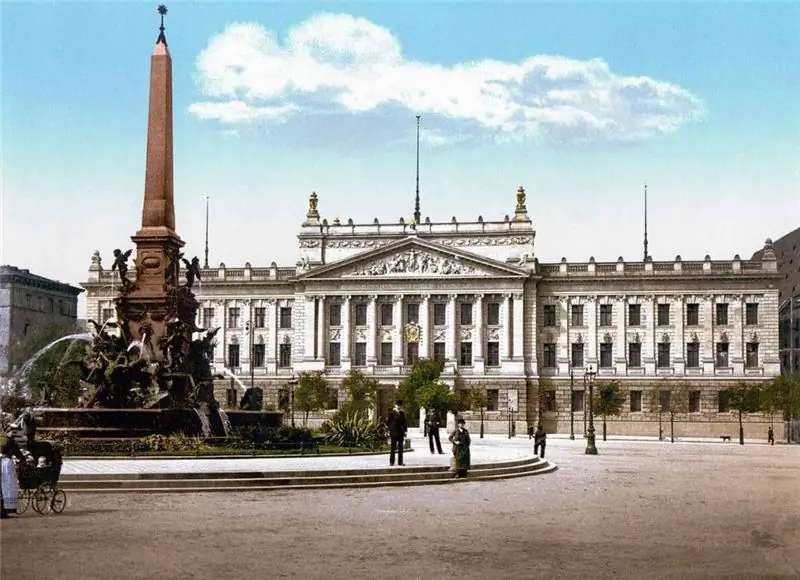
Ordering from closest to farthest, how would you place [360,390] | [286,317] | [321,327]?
[360,390], [321,327], [286,317]

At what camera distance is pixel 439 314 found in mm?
79500

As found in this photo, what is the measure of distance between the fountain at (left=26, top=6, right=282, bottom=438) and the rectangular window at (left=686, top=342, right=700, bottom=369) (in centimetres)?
5417

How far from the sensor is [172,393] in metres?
27.3

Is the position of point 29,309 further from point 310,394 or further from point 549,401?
point 549,401

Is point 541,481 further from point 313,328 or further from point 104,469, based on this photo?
point 313,328

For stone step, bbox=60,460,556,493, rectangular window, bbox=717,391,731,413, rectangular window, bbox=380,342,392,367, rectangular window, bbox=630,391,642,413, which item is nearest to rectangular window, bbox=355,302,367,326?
rectangular window, bbox=380,342,392,367

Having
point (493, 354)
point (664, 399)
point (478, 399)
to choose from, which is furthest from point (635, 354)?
point (478, 399)

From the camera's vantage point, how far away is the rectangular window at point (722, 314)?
7738cm

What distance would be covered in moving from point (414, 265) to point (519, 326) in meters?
8.23

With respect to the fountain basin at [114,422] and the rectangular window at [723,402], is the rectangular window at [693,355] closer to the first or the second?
the rectangular window at [723,402]

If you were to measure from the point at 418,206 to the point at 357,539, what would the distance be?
68.3m

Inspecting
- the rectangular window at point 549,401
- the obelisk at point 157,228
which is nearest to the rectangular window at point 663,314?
the rectangular window at point 549,401

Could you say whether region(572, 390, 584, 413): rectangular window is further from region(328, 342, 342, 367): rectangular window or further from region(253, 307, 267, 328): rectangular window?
region(253, 307, 267, 328): rectangular window

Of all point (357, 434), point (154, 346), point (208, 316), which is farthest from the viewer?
point (208, 316)
